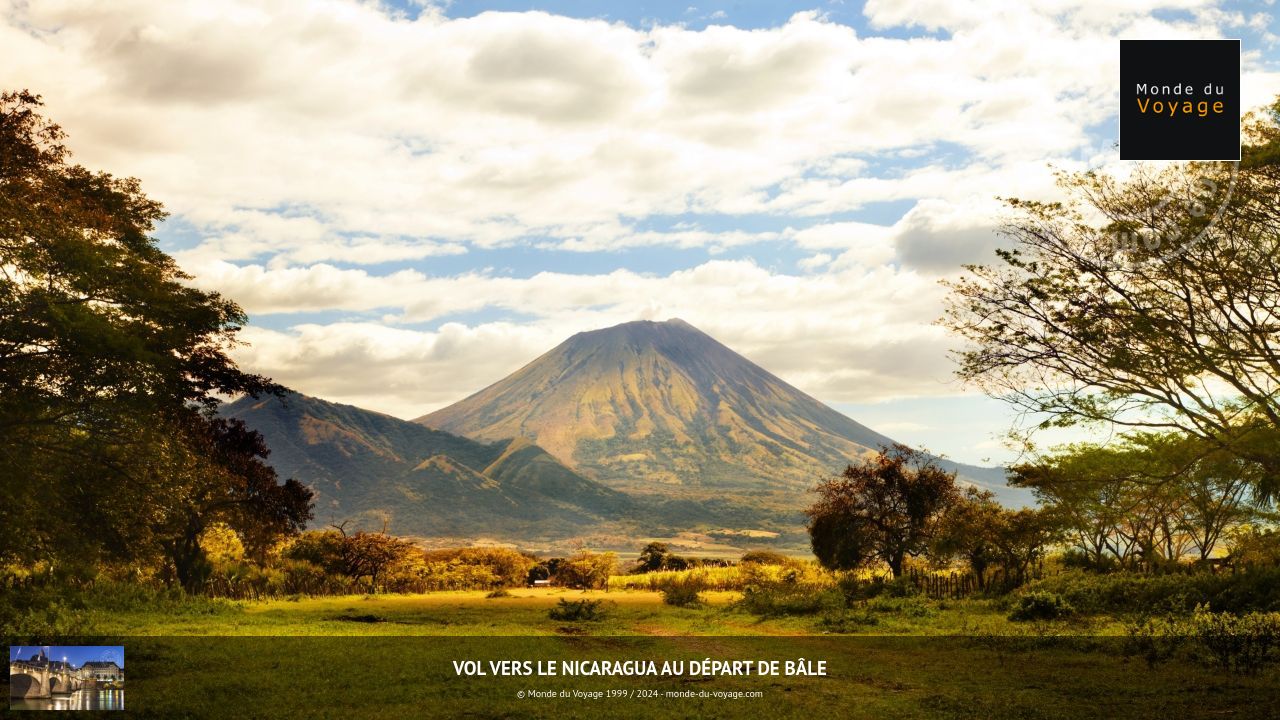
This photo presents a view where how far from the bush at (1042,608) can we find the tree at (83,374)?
19436mm

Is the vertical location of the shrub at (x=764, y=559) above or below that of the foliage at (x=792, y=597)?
below

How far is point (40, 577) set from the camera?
2172cm

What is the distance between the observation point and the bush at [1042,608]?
19.4m

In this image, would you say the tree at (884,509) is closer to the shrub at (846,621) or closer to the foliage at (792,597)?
the foliage at (792,597)

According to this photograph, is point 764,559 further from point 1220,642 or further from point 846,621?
point 1220,642

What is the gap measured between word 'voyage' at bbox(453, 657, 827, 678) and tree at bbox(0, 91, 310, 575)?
1021 cm

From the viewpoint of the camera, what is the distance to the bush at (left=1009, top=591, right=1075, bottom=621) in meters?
19.4

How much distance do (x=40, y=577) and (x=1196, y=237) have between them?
89.3 ft

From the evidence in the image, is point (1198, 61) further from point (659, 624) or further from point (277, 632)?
point (277, 632)

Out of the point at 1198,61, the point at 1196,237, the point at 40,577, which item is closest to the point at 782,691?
the point at 1196,237

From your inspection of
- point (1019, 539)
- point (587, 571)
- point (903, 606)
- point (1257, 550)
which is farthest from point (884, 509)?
point (587, 571)

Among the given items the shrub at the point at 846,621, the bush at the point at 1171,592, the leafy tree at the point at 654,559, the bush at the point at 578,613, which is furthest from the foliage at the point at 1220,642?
the leafy tree at the point at 654,559

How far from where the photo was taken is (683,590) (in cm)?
3039

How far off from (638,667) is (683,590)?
625 inches
